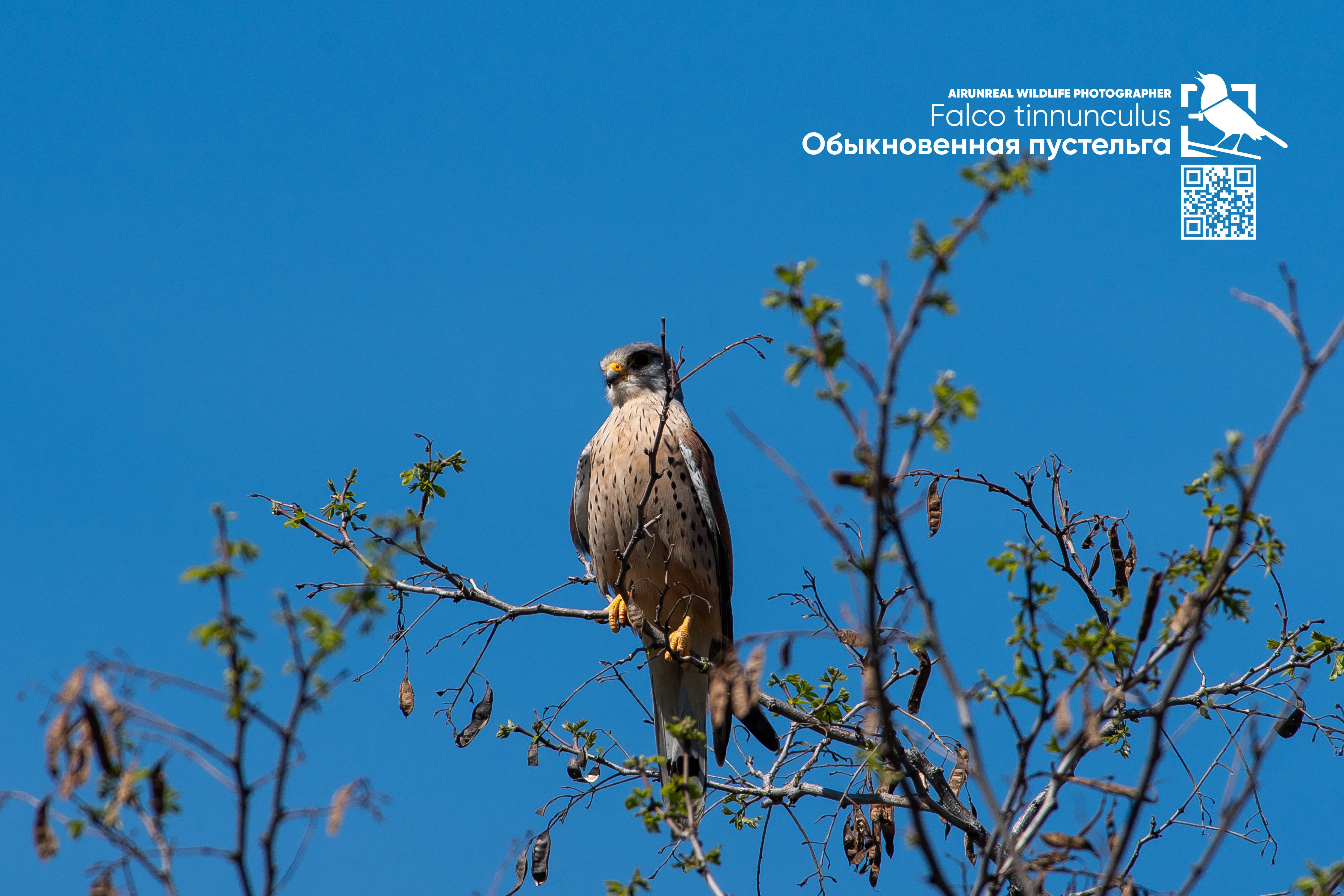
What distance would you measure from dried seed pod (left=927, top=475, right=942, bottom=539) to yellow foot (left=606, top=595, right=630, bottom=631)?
4.52 feet

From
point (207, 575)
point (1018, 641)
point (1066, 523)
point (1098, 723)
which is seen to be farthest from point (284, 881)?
point (1066, 523)

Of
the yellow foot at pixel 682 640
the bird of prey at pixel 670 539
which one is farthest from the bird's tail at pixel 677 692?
the yellow foot at pixel 682 640

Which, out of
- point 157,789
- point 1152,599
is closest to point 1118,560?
point 1152,599

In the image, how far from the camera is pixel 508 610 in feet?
13.7

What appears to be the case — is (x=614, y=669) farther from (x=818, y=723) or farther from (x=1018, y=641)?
(x=1018, y=641)

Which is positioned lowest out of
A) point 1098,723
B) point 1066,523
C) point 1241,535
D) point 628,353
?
point 1098,723

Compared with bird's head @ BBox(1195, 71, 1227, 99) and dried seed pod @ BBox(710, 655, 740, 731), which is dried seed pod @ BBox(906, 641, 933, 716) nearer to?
dried seed pod @ BBox(710, 655, 740, 731)

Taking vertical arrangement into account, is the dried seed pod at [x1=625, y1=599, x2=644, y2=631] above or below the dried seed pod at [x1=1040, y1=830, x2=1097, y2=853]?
above

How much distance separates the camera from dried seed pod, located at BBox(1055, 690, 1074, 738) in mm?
2244

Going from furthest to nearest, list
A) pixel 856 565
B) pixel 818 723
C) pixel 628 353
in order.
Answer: pixel 628 353 < pixel 818 723 < pixel 856 565

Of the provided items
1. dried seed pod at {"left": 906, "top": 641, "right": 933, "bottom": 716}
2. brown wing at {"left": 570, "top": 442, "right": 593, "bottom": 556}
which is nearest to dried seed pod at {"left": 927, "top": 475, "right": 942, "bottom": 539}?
dried seed pod at {"left": 906, "top": 641, "right": 933, "bottom": 716}

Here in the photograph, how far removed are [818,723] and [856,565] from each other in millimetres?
2063

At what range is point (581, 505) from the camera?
6195 mm

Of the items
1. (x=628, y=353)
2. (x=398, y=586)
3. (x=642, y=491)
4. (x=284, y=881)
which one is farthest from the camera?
(x=628, y=353)
